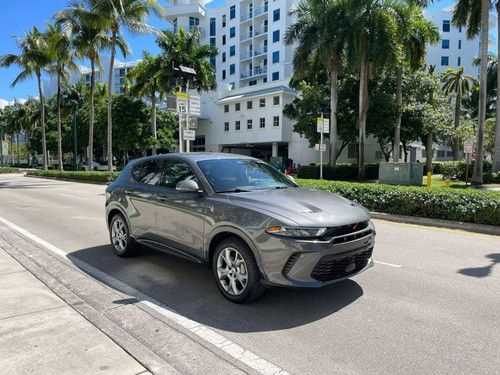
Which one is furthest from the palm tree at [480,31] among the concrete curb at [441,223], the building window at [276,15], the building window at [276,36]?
the building window at [276,15]

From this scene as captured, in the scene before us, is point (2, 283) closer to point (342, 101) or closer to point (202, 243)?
point (202, 243)

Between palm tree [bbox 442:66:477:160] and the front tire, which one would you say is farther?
palm tree [bbox 442:66:477:160]

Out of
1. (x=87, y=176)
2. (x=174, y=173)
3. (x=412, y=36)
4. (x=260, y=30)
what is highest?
(x=260, y=30)

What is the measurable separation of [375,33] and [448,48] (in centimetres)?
4722

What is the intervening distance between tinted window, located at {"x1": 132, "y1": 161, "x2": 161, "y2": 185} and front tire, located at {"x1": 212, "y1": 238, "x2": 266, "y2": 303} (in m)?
1.89

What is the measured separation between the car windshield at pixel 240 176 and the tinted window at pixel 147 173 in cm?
100

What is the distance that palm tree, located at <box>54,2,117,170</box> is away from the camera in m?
26.3

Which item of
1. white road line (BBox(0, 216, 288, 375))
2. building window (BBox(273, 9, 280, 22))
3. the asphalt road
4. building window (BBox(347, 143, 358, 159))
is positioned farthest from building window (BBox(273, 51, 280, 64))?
white road line (BBox(0, 216, 288, 375))

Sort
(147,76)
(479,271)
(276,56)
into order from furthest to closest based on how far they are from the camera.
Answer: (276,56), (147,76), (479,271)

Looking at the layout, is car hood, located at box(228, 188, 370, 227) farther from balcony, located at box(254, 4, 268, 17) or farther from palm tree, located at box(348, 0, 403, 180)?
balcony, located at box(254, 4, 268, 17)

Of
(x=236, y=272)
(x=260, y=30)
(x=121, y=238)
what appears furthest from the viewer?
(x=260, y=30)

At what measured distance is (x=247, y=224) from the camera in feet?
14.1

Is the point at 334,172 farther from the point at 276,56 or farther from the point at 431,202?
the point at 276,56

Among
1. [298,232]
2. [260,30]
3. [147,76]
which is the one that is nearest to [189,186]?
[298,232]
